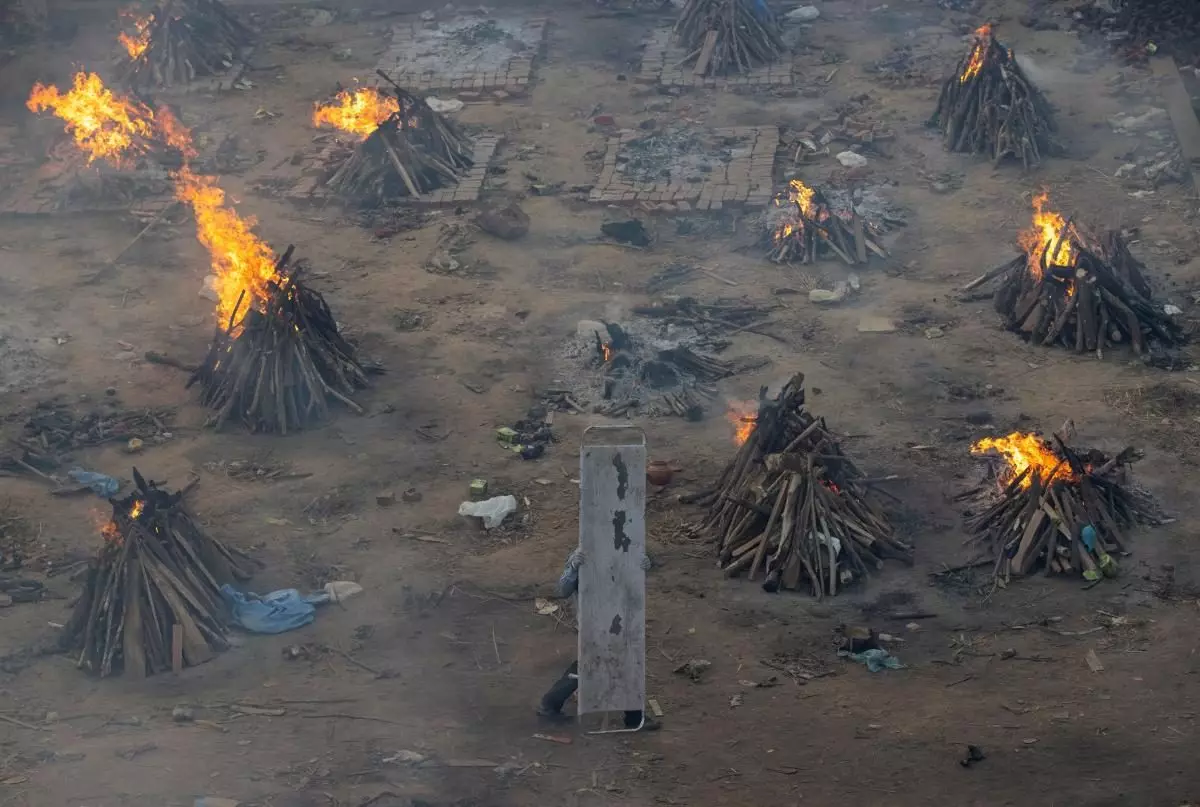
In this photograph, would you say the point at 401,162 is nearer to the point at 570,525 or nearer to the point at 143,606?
the point at 570,525

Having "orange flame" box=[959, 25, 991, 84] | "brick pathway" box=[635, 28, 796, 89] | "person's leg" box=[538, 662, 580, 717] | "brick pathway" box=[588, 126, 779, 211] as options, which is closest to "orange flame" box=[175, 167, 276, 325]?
"brick pathway" box=[588, 126, 779, 211]

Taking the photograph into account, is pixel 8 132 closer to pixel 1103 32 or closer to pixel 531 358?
pixel 531 358

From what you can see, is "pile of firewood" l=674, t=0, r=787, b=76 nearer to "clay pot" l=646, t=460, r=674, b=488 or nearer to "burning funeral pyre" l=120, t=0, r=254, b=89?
"burning funeral pyre" l=120, t=0, r=254, b=89

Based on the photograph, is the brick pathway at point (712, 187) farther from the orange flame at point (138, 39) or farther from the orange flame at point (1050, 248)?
the orange flame at point (138, 39)

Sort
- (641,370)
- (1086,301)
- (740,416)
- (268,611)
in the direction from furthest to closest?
(1086,301), (641,370), (740,416), (268,611)

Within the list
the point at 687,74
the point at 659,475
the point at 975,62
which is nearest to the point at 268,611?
the point at 659,475

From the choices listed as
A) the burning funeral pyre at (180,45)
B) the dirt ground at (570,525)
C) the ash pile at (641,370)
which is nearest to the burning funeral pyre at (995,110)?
the dirt ground at (570,525)
